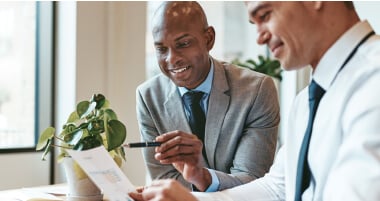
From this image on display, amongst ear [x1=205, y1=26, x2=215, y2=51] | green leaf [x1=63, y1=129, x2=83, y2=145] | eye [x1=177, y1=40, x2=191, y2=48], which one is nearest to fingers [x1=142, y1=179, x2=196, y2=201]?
green leaf [x1=63, y1=129, x2=83, y2=145]

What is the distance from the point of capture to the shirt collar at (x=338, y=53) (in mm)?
1025

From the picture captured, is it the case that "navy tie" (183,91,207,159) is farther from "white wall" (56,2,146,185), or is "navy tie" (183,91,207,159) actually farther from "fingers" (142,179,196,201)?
"white wall" (56,2,146,185)

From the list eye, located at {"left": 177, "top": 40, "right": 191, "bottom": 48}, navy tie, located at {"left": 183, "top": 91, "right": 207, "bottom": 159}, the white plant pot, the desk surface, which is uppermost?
eye, located at {"left": 177, "top": 40, "right": 191, "bottom": 48}

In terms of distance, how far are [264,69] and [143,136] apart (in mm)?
1833

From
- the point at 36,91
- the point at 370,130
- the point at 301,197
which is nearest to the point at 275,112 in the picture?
the point at 301,197

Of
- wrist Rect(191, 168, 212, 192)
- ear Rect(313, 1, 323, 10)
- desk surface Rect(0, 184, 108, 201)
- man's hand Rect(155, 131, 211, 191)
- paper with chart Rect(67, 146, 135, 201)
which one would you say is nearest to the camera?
ear Rect(313, 1, 323, 10)

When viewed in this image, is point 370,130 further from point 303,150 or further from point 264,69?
point 264,69

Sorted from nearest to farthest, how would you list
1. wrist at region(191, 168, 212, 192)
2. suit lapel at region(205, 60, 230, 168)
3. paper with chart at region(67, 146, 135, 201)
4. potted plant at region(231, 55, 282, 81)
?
paper with chart at region(67, 146, 135, 201)
wrist at region(191, 168, 212, 192)
suit lapel at region(205, 60, 230, 168)
potted plant at region(231, 55, 282, 81)

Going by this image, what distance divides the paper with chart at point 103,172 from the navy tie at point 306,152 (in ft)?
1.31

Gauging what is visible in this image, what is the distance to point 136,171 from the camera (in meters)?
2.74

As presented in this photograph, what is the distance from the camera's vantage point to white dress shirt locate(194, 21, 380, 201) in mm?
863

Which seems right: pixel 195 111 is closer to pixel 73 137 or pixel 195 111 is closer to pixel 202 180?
pixel 202 180

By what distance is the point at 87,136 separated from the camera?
4.94ft

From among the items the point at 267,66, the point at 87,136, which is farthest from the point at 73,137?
the point at 267,66
